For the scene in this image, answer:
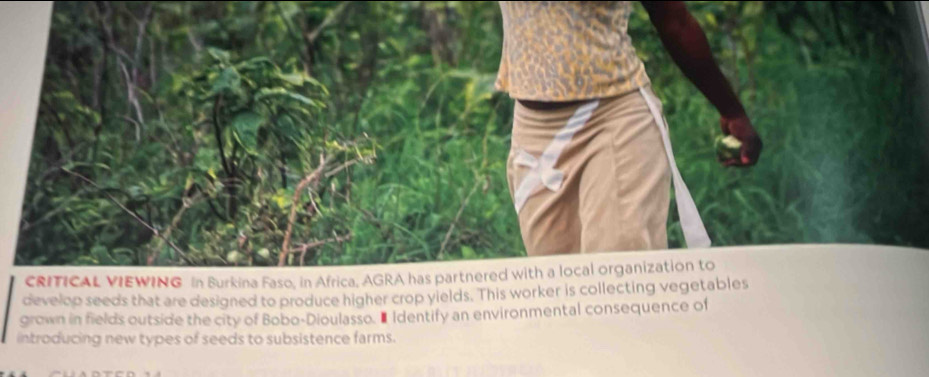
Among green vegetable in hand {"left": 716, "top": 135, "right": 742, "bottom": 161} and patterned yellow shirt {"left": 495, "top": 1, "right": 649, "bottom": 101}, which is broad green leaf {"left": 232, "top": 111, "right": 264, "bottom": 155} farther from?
green vegetable in hand {"left": 716, "top": 135, "right": 742, "bottom": 161}

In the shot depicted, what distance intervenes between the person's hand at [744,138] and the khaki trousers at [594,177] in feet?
0.34

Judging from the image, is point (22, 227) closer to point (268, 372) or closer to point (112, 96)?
point (112, 96)

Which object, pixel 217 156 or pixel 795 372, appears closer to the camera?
pixel 795 372

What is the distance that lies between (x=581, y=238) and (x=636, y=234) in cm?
8

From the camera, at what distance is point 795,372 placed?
3.73ft

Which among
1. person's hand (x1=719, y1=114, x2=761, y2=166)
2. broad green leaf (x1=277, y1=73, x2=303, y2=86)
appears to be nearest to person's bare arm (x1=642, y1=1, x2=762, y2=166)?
person's hand (x1=719, y1=114, x2=761, y2=166)

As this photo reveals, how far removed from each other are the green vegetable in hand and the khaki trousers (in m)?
0.08

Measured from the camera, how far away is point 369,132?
4.38 ft

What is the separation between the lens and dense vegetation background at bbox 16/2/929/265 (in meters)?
1.27

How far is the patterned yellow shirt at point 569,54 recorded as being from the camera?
1.29 m

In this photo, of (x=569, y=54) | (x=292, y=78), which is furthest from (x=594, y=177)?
(x=292, y=78)

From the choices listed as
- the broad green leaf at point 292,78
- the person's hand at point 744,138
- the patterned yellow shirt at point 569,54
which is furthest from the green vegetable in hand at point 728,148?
the broad green leaf at point 292,78

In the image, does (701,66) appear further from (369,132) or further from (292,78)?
(292,78)

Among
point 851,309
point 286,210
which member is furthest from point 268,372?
point 851,309
